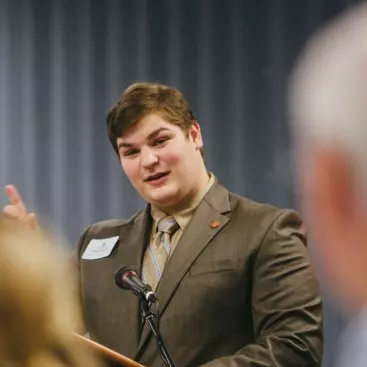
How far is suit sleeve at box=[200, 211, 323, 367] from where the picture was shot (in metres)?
1.76

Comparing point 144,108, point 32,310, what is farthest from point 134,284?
point 32,310

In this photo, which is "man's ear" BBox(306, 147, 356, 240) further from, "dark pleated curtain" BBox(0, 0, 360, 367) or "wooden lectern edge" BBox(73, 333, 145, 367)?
"dark pleated curtain" BBox(0, 0, 360, 367)

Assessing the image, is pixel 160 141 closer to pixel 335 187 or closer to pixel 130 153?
pixel 130 153

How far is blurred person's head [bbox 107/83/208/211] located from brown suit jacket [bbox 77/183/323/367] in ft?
0.32

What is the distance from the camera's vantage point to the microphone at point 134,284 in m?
1.58

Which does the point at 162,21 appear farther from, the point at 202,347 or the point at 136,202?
the point at 202,347

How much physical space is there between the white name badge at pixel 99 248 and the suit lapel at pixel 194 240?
246mm

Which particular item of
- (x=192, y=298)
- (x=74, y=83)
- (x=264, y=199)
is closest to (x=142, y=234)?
(x=192, y=298)

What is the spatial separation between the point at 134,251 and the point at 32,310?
142cm

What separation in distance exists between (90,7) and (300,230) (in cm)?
191

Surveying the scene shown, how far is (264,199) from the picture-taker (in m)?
3.29

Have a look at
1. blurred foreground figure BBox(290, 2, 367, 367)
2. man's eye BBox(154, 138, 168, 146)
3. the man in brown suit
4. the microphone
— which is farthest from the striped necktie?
blurred foreground figure BBox(290, 2, 367, 367)

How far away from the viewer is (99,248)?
215 cm

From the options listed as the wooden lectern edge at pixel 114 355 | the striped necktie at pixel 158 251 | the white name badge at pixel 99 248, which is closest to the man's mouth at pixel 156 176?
the striped necktie at pixel 158 251
